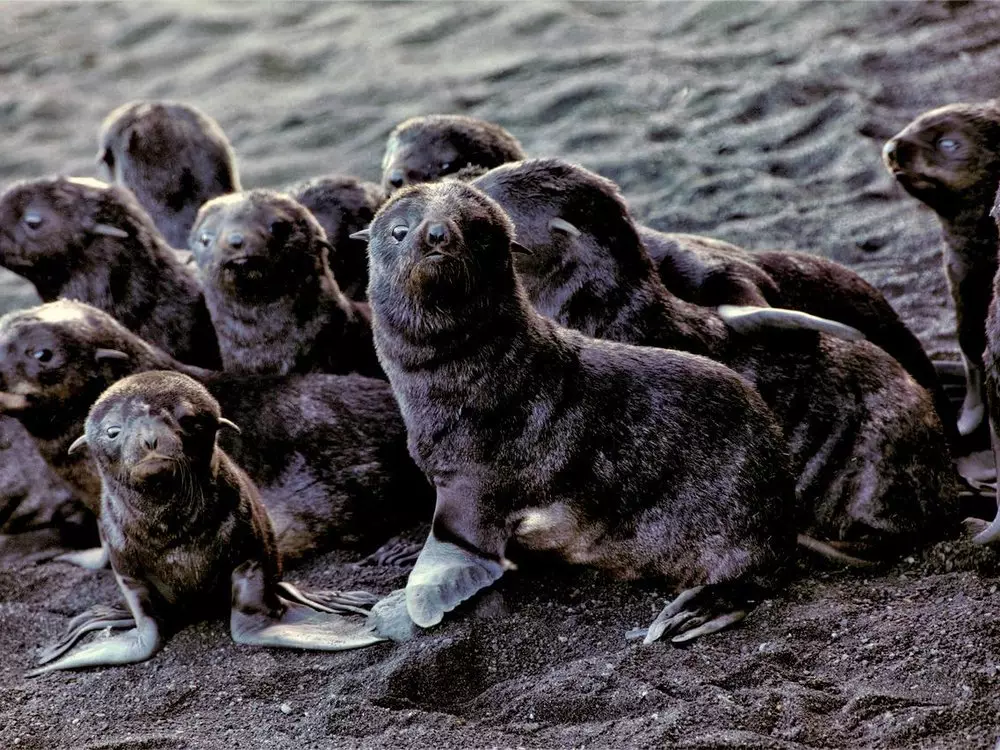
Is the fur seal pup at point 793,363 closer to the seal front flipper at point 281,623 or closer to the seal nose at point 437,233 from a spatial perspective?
the seal nose at point 437,233

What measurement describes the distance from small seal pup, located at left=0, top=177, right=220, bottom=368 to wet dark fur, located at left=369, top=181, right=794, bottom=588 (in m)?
2.03

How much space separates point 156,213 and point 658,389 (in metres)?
3.63

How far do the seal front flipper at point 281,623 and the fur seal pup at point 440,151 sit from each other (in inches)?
82.3

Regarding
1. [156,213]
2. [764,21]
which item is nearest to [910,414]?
[156,213]

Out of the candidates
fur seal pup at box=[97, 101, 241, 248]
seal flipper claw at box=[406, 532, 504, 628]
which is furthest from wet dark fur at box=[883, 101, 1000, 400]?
fur seal pup at box=[97, 101, 241, 248]

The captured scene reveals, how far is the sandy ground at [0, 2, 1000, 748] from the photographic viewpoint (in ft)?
12.4

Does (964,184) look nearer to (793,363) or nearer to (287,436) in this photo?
(793,363)

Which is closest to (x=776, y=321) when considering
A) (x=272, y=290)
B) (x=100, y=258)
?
(x=272, y=290)

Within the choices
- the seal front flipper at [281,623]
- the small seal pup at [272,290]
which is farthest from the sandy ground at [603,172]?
the small seal pup at [272,290]

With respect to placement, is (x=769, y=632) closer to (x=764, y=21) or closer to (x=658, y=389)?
(x=658, y=389)

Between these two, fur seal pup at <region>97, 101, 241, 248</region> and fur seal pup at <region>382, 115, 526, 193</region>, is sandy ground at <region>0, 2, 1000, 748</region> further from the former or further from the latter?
fur seal pup at <region>382, 115, 526, 193</region>

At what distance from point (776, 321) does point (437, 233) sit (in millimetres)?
1299

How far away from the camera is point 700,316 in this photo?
192 inches

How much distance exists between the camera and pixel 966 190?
18.5ft
